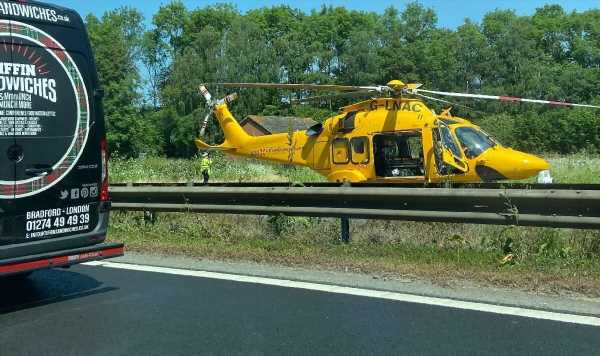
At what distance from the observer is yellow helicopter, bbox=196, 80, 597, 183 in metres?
13.1

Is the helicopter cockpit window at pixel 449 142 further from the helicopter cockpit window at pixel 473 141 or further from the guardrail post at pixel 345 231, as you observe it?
the guardrail post at pixel 345 231

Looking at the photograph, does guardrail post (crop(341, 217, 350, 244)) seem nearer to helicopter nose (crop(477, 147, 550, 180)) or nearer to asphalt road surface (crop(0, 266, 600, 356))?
asphalt road surface (crop(0, 266, 600, 356))

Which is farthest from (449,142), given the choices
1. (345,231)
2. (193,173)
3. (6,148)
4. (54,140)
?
(193,173)

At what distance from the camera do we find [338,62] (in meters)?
96.4

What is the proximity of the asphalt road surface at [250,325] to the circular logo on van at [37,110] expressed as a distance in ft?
4.01

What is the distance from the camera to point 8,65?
5289 mm

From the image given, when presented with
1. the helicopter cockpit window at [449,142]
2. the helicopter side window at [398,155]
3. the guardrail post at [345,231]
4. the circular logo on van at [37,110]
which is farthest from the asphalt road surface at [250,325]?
the helicopter side window at [398,155]

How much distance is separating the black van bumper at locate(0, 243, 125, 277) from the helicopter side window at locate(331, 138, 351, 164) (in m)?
8.62

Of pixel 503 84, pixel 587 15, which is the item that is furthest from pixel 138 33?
pixel 587 15

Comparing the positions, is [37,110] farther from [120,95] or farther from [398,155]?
[120,95]

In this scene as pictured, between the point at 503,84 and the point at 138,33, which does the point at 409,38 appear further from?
the point at 138,33

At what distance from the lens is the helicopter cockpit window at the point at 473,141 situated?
1326 centimetres

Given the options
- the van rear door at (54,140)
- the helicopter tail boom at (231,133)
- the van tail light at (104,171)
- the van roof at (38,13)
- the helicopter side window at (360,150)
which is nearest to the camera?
the van roof at (38,13)

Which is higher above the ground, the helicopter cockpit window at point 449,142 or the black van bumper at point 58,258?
the helicopter cockpit window at point 449,142
